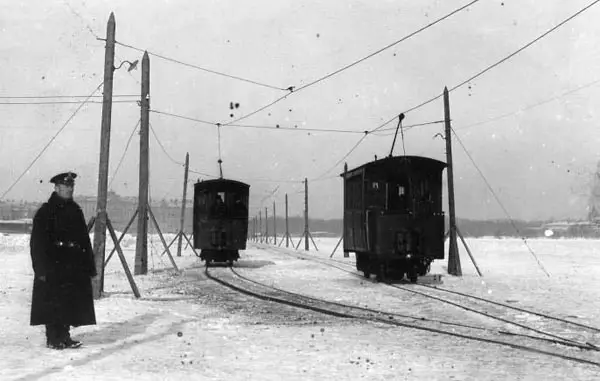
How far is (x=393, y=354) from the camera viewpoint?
23.5 ft


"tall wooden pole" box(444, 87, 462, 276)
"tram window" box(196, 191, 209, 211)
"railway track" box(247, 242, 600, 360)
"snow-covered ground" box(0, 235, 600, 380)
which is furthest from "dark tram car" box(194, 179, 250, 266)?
"railway track" box(247, 242, 600, 360)

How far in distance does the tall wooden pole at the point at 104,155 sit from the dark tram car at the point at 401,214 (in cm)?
777

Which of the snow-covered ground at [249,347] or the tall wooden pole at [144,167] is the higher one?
the tall wooden pole at [144,167]

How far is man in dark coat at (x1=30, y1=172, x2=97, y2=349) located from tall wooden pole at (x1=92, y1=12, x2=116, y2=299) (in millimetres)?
5531

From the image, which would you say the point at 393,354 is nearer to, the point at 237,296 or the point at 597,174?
the point at 237,296

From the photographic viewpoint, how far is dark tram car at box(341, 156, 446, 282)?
1706 centimetres

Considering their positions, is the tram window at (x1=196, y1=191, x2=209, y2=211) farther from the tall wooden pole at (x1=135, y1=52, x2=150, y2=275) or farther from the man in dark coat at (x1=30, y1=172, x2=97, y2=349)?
the man in dark coat at (x1=30, y1=172, x2=97, y2=349)

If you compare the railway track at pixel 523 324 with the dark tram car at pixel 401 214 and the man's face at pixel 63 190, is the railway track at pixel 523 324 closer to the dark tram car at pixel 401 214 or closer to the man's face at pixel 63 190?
the dark tram car at pixel 401 214

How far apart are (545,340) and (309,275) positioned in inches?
508

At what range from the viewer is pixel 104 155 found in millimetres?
13109

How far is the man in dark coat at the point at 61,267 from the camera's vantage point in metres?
7.06

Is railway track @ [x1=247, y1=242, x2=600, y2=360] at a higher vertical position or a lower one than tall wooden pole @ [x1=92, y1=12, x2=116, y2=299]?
lower

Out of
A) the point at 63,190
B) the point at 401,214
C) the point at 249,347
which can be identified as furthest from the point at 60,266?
the point at 401,214

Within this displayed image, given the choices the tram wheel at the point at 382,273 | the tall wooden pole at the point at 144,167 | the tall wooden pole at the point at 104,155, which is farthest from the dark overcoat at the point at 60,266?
the tall wooden pole at the point at 144,167
